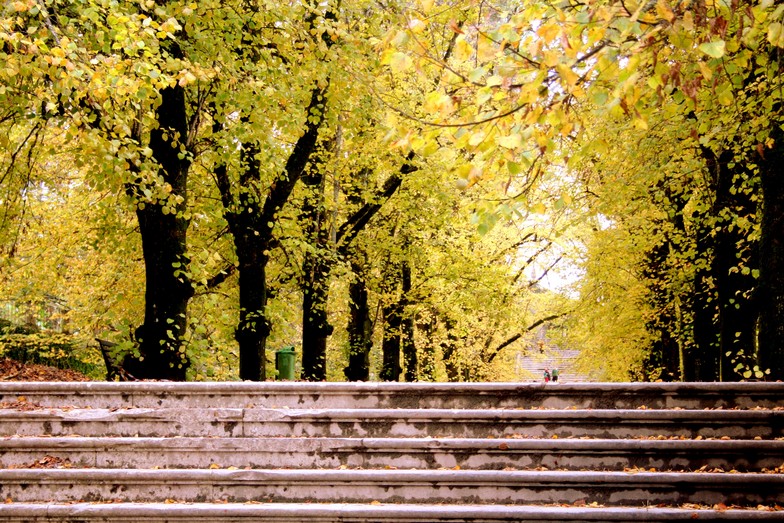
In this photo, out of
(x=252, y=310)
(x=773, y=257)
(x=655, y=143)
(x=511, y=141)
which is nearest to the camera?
(x=511, y=141)

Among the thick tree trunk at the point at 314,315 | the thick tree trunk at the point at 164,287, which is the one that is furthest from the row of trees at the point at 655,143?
the thick tree trunk at the point at 164,287

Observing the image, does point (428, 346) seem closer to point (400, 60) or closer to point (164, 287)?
point (164, 287)

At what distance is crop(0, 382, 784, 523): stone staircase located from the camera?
241 inches

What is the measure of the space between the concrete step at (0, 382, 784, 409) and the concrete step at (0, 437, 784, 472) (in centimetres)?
62

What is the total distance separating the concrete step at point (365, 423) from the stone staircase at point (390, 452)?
0.5 inches

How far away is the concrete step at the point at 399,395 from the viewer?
7.22m

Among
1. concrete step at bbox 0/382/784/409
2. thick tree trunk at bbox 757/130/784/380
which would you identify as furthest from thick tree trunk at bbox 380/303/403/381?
concrete step at bbox 0/382/784/409

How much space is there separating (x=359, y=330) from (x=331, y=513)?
46.0ft

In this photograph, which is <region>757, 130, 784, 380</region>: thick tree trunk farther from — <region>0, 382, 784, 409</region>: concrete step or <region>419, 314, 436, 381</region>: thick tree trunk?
<region>419, 314, 436, 381</region>: thick tree trunk

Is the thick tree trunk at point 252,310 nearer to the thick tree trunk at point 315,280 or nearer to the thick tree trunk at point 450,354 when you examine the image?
the thick tree trunk at point 315,280

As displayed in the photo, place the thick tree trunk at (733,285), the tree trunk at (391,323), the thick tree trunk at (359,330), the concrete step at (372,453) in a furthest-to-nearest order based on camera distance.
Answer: the tree trunk at (391,323), the thick tree trunk at (359,330), the thick tree trunk at (733,285), the concrete step at (372,453)

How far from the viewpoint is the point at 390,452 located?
22.2ft

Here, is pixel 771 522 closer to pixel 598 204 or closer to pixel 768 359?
pixel 768 359

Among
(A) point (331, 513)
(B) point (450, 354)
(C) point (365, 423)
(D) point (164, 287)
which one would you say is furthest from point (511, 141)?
(B) point (450, 354)
